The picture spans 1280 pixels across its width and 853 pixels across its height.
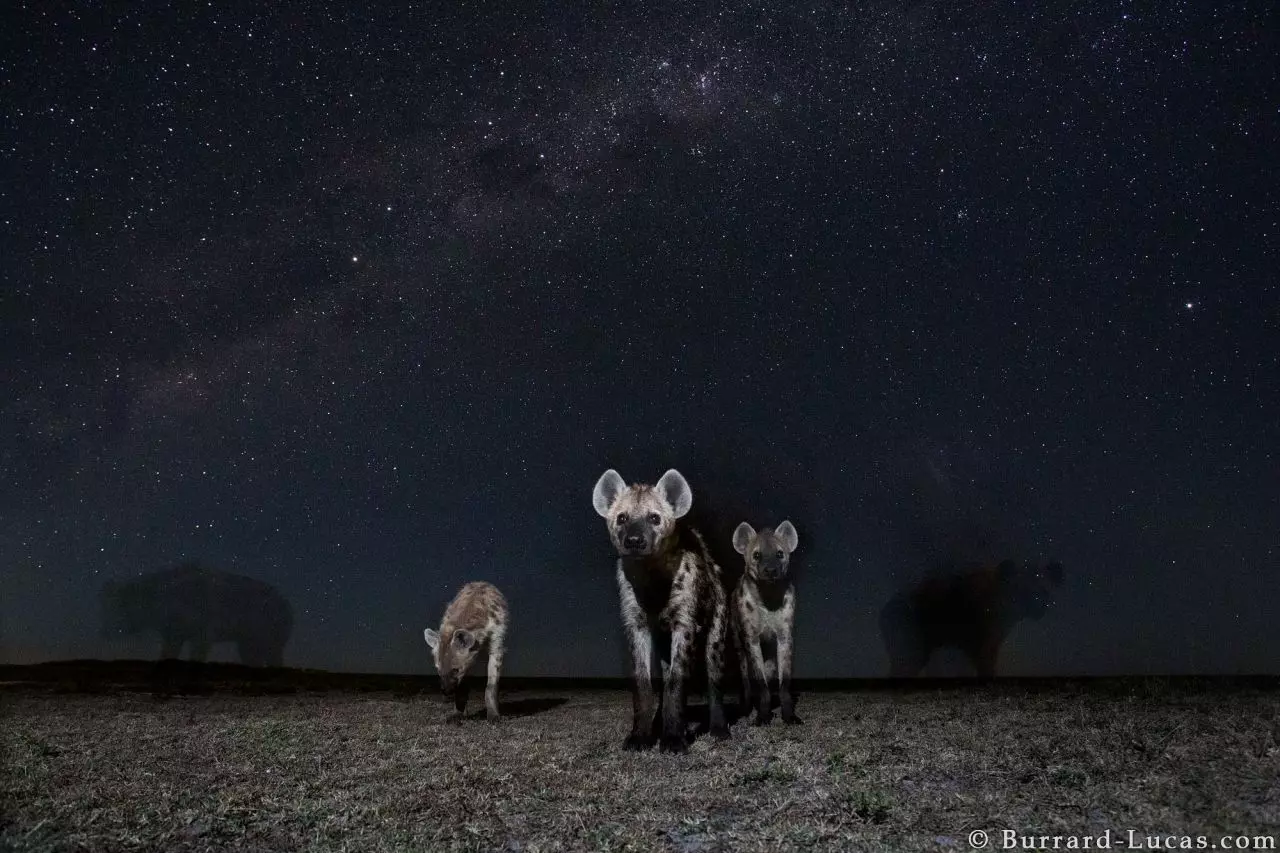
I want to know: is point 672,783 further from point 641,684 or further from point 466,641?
point 466,641

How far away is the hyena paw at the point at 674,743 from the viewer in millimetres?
8273

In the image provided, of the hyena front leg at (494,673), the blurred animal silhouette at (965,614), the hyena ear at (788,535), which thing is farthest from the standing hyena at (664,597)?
the blurred animal silhouette at (965,614)

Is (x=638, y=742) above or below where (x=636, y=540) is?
below

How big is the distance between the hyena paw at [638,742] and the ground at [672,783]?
0.84ft

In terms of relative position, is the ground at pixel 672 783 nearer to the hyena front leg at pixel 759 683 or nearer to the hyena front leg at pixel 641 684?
the hyena front leg at pixel 759 683

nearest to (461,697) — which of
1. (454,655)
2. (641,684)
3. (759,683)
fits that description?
(454,655)

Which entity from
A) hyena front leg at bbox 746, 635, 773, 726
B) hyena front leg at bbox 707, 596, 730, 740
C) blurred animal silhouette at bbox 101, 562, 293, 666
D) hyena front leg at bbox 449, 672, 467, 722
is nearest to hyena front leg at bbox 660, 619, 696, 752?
hyena front leg at bbox 707, 596, 730, 740

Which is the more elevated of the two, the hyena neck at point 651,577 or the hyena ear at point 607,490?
the hyena ear at point 607,490

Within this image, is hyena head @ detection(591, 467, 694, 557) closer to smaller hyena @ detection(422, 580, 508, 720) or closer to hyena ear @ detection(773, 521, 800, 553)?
hyena ear @ detection(773, 521, 800, 553)

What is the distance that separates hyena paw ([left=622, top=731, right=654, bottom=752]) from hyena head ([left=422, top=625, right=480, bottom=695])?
625 cm

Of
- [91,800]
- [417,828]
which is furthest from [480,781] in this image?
[91,800]

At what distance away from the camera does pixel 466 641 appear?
46.9ft

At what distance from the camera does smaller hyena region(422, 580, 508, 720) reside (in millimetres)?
14102

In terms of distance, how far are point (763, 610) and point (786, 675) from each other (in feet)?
3.24
